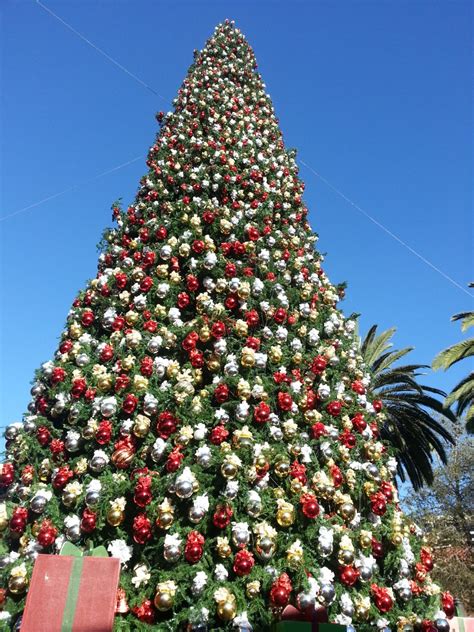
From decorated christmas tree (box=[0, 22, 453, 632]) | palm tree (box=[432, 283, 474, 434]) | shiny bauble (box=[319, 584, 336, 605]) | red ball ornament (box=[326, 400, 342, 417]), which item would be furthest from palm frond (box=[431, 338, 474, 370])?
shiny bauble (box=[319, 584, 336, 605])

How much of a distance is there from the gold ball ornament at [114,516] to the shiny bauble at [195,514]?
0.54 m

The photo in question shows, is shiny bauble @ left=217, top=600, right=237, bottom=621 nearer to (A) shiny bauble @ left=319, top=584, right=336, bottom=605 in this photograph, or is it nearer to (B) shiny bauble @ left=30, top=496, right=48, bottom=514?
(A) shiny bauble @ left=319, top=584, right=336, bottom=605

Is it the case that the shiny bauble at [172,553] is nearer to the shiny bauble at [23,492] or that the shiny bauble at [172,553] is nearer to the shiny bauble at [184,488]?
the shiny bauble at [184,488]

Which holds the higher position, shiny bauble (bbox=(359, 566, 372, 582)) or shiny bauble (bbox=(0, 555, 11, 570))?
shiny bauble (bbox=(359, 566, 372, 582))

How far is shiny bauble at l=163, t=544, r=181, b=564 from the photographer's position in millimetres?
3137

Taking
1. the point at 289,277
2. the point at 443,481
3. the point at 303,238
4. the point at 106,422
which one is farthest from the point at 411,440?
the point at 443,481

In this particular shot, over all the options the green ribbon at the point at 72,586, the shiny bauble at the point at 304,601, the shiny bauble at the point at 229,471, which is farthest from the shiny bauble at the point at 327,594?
the green ribbon at the point at 72,586

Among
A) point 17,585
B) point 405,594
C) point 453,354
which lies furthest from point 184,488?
point 453,354

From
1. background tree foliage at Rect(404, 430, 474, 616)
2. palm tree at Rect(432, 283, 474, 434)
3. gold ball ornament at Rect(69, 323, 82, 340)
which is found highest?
palm tree at Rect(432, 283, 474, 434)

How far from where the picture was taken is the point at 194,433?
384cm

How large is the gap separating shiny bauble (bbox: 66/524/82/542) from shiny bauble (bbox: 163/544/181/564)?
29.4 inches

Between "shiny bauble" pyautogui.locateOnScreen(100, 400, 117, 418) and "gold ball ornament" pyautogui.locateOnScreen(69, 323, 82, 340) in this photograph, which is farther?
"gold ball ornament" pyautogui.locateOnScreen(69, 323, 82, 340)

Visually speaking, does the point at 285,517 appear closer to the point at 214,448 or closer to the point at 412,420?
the point at 214,448

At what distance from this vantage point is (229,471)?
346 cm
